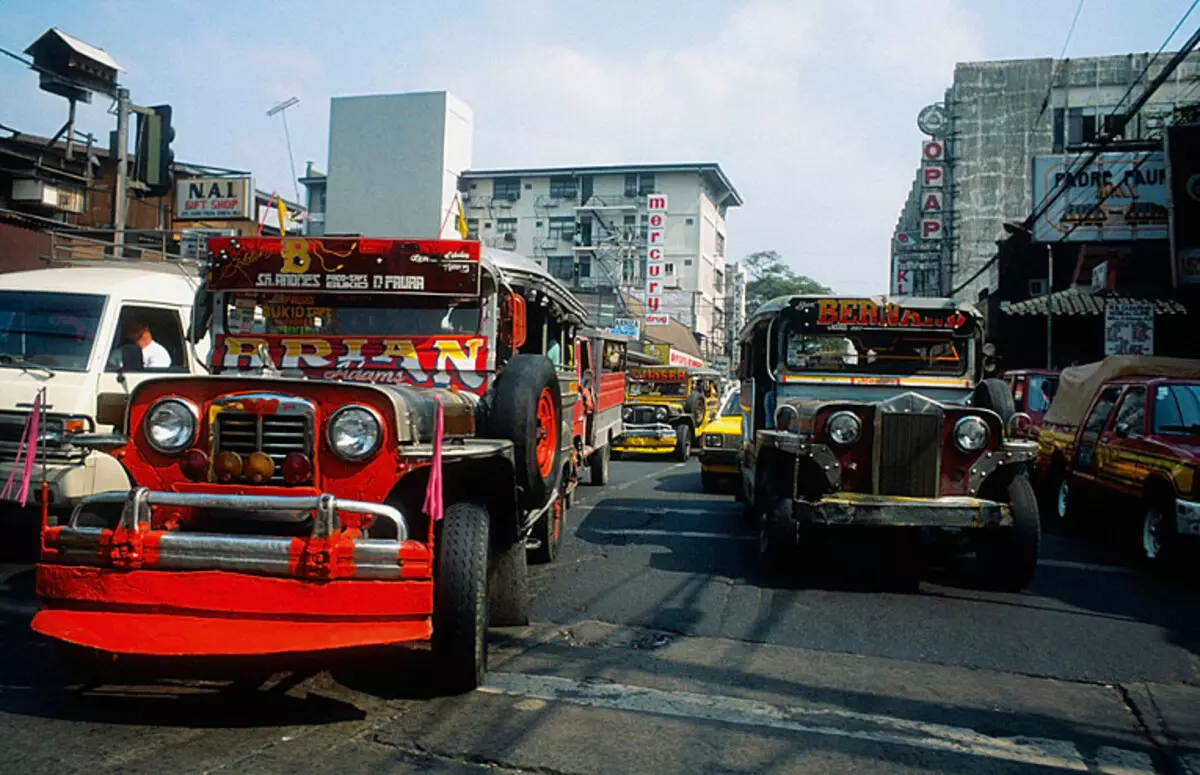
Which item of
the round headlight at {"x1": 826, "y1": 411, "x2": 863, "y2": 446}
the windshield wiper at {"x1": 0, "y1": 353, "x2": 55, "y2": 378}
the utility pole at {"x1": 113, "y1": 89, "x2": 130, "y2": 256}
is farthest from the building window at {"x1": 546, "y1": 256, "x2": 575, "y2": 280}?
the round headlight at {"x1": 826, "y1": 411, "x2": 863, "y2": 446}

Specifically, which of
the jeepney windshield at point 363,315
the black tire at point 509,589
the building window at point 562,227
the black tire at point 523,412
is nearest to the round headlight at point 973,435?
the black tire at point 523,412

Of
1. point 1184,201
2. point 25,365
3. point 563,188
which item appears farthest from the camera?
point 563,188

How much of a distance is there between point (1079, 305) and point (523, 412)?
745 inches

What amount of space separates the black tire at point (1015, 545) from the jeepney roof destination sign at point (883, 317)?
221 centimetres

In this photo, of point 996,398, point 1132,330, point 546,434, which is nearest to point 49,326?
point 546,434

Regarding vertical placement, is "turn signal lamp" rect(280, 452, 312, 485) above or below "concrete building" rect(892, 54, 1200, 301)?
below

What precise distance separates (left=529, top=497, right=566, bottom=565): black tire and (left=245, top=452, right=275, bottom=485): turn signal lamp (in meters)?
3.53

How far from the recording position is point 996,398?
8445mm

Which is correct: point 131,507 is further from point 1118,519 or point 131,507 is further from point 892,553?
point 1118,519

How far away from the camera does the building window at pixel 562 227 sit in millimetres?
64812

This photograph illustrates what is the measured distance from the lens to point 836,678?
5164 millimetres

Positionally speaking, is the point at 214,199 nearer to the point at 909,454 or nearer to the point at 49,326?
the point at 49,326

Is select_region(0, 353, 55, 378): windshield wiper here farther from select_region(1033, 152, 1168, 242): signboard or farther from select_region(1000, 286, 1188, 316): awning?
select_region(1033, 152, 1168, 242): signboard

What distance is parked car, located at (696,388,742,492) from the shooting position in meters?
13.7
